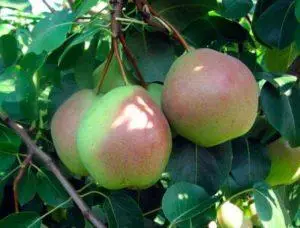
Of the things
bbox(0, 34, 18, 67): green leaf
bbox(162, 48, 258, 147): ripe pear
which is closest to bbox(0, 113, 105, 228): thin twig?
bbox(0, 34, 18, 67): green leaf

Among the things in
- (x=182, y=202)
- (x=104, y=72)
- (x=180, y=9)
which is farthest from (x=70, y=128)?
(x=180, y=9)

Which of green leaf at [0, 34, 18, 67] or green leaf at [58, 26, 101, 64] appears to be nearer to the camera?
green leaf at [58, 26, 101, 64]

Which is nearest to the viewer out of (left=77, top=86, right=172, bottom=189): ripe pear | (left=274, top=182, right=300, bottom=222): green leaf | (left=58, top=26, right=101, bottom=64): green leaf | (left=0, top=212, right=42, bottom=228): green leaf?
(left=77, top=86, right=172, bottom=189): ripe pear

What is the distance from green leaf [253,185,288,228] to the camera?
3.32ft

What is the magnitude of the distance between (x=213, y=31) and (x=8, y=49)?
1.40 ft

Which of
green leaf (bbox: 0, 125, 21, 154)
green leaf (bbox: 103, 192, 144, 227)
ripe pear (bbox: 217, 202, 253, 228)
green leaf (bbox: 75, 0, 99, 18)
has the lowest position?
ripe pear (bbox: 217, 202, 253, 228)

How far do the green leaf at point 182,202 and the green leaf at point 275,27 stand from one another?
13.7 inches

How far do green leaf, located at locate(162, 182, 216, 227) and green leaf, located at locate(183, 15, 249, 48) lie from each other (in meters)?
0.33

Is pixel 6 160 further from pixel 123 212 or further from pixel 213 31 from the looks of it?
pixel 213 31

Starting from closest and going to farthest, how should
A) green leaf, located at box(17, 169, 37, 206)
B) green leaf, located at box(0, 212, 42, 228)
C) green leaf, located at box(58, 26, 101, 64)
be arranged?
green leaf, located at box(58, 26, 101, 64)
green leaf, located at box(0, 212, 42, 228)
green leaf, located at box(17, 169, 37, 206)

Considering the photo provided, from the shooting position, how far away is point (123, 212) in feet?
3.79

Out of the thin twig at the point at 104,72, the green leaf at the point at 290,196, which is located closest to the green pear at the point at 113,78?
the thin twig at the point at 104,72

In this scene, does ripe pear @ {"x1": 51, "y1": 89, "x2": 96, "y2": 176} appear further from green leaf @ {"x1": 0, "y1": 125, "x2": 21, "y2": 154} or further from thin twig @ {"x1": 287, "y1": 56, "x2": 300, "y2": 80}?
thin twig @ {"x1": 287, "y1": 56, "x2": 300, "y2": 80}

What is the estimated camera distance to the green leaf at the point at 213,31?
1.19 m
